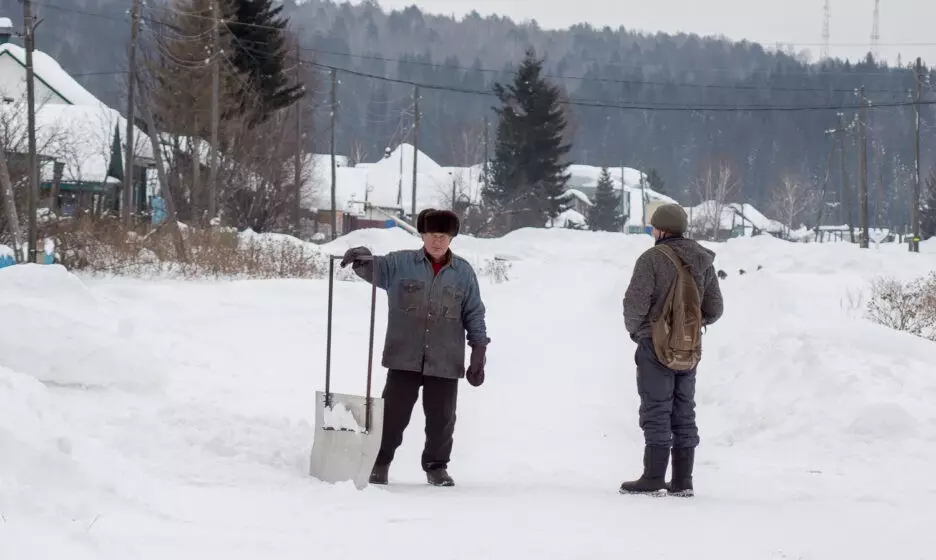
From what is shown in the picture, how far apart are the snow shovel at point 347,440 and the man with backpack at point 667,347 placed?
1494mm

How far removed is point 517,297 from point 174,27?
63.6 feet

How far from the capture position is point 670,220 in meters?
6.71

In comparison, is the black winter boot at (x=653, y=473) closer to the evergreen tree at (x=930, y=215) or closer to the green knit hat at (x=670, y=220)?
the green knit hat at (x=670, y=220)

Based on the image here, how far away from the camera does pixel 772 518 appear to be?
584 centimetres

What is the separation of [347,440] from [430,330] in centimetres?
80

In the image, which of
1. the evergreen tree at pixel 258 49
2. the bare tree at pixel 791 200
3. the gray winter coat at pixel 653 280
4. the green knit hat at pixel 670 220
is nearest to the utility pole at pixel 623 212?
the bare tree at pixel 791 200

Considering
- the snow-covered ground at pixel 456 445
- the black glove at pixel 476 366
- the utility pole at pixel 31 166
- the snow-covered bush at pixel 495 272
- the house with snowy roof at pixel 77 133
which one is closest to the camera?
the snow-covered ground at pixel 456 445

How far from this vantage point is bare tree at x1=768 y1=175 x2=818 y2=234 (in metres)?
110

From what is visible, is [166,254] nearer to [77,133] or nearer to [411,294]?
[411,294]

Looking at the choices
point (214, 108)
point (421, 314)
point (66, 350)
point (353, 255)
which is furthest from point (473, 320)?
point (214, 108)

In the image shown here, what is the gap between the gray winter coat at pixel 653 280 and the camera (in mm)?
6543

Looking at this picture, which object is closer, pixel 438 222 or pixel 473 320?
pixel 438 222

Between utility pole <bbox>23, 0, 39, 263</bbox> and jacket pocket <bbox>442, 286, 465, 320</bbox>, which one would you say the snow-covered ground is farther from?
utility pole <bbox>23, 0, 39, 263</bbox>

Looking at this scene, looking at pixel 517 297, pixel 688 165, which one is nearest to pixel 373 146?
pixel 688 165
